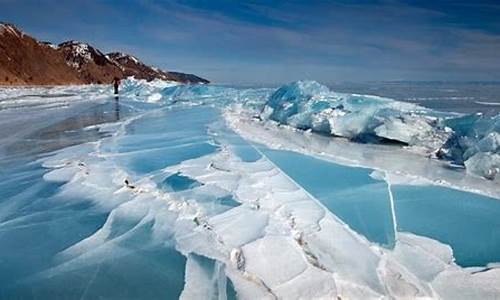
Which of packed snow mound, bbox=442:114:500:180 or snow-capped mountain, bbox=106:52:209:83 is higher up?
packed snow mound, bbox=442:114:500:180

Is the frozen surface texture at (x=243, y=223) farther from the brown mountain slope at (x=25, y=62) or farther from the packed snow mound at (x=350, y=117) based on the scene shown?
the brown mountain slope at (x=25, y=62)

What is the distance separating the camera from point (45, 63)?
83.4 m

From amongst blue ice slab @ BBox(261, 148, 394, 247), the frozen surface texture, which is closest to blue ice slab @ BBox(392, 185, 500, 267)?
the frozen surface texture

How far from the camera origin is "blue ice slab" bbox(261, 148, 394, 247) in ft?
12.3

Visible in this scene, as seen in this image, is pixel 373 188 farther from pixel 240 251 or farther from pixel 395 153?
pixel 395 153

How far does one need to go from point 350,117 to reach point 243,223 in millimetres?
7044

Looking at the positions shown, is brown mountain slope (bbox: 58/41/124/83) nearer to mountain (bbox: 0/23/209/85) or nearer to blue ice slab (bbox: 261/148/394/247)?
mountain (bbox: 0/23/209/85)

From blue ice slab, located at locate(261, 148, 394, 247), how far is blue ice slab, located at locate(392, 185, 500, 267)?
17 centimetres

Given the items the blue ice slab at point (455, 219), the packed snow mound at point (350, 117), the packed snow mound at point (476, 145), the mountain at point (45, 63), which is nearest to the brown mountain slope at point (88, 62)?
the mountain at point (45, 63)

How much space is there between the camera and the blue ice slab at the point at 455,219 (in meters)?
3.45

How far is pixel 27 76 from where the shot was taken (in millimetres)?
74625

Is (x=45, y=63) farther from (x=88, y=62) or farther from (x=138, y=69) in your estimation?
(x=138, y=69)

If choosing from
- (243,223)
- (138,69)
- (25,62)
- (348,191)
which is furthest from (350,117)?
(138,69)

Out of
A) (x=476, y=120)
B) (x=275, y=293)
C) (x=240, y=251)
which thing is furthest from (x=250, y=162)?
(x=476, y=120)
